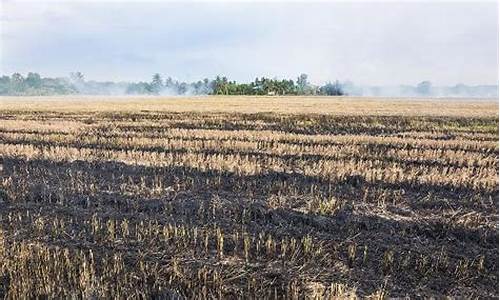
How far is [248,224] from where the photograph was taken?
7.77 metres

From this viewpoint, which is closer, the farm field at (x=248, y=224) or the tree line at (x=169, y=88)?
the farm field at (x=248, y=224)

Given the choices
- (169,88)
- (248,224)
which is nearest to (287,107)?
(248,224)

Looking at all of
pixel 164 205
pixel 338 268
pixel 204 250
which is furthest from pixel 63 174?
pixel 338 268

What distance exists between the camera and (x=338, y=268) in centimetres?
619

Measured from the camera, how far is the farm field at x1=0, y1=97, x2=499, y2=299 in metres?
5.80

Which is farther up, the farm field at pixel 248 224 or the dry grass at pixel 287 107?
the dry grass at pixel 287 107

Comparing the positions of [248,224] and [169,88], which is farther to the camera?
[169,88]

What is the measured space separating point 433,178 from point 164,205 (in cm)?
566

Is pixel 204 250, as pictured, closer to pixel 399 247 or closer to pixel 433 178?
pixel 399 247

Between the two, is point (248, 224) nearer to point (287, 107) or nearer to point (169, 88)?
point (287, 107)

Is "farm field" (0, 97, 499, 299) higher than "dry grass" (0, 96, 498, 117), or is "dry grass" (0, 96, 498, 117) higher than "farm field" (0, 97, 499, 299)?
"dry grass" (0, 96, 498, 117)

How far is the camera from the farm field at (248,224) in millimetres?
5805

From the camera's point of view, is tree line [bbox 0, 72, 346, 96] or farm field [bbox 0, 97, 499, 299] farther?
tree line [bbox 0, 72, 346, 96]

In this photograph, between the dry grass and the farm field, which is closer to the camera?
the farm field
